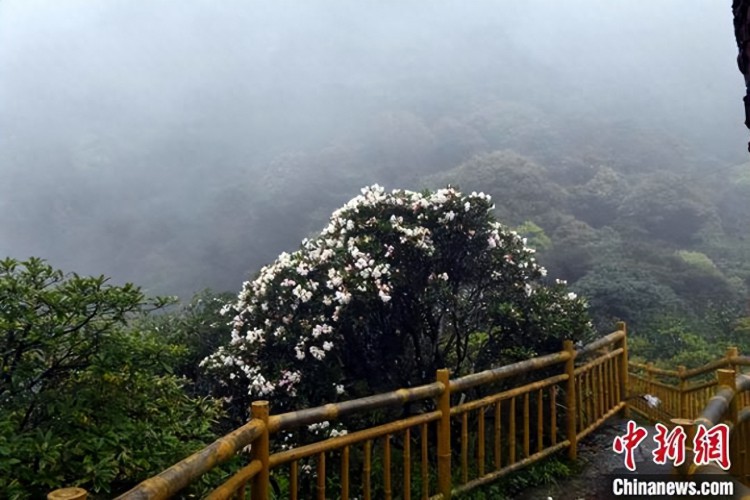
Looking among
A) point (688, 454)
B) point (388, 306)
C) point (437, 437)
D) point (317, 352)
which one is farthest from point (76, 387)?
point (388, 306)

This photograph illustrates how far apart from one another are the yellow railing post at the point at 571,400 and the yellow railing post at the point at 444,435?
4.47 ft

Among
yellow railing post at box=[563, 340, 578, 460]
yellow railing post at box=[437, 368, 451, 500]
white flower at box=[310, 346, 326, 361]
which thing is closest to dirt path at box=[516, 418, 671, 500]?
yellow railing post at box=[563, 340, 578, 460]

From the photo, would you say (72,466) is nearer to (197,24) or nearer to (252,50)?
(252,50)

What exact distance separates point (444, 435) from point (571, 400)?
1.42 metres

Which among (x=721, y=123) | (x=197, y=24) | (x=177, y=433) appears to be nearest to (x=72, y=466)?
(x=177, y=433)

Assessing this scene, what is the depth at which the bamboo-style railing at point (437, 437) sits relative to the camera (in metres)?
2.27

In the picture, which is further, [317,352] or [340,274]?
[340,274]

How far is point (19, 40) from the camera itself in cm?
5506

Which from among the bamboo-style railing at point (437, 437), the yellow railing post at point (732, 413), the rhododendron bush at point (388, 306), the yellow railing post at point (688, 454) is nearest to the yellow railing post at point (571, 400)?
the bamboo-style railing at point (437, 437)

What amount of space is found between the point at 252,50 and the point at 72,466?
6089 centimetres

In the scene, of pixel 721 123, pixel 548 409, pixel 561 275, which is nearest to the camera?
pixel 548 409

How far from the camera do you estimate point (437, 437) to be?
12.1ft

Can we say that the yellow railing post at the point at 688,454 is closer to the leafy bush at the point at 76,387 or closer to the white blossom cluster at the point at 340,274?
the leafy bush at the point at 76,387

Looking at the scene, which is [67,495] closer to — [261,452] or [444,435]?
[261,452]
